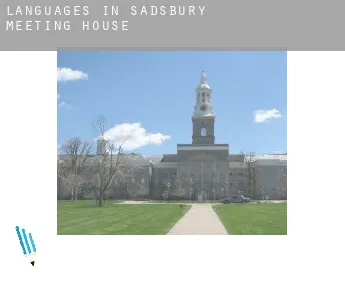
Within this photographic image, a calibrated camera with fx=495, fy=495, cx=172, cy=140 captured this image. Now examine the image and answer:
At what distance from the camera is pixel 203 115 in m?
63.5

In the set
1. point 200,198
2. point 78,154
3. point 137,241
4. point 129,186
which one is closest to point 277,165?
point 200,198

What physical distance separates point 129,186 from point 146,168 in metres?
4.77

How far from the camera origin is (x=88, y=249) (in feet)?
34.9

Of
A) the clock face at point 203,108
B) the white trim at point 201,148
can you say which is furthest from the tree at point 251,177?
the clock face at point 203,108

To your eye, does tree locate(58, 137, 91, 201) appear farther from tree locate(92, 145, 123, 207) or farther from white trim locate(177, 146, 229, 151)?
white trim locate(177, 146, 229, 151)

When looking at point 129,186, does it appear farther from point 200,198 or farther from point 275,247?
point 275,247

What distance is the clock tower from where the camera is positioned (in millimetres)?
63594

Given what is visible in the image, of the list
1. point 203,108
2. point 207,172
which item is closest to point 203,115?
point 203,108

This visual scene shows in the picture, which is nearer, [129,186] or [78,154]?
[78,154]

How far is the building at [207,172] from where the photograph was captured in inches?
2446

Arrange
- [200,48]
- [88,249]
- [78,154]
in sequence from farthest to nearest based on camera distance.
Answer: [78,154], [200,48], [88,249]

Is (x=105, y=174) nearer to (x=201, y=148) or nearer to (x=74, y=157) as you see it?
(x=74, y=157)

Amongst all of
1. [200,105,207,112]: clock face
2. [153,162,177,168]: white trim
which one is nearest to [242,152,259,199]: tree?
[200,105,207,112]: clock face

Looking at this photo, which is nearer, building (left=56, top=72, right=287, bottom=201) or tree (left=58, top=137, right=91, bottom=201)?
tree (left=58, top=137, right=91, bottom=201)
